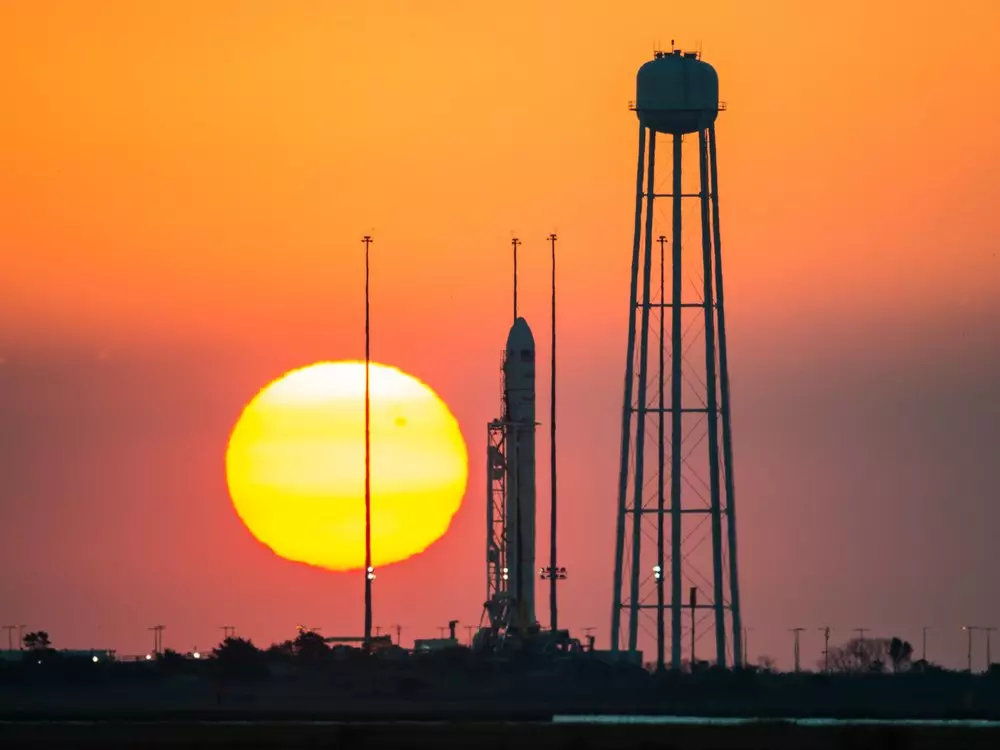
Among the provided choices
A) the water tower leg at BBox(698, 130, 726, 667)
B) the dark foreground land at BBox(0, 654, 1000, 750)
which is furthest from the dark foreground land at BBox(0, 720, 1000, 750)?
the water tower leg at BBox(698, 130, 726, 667)

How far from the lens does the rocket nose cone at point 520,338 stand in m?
162

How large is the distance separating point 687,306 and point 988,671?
32.3 m

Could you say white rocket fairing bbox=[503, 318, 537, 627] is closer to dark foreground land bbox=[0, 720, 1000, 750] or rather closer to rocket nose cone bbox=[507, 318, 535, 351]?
rocket nose cone bbox=[507, 318, 535, 351]

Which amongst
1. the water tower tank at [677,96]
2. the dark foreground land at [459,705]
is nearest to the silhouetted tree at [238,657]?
the dark foreground land at [459,705]

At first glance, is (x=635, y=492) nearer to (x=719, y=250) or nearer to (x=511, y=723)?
(x=719, y=250)

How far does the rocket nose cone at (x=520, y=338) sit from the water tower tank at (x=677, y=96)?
14161mm

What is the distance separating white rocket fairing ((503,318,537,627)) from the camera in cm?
16062

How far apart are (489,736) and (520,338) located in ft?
185

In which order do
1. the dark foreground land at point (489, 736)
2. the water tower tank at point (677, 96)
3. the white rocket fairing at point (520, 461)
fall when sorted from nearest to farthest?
the dark foreground land at point (489, 736) → the water tower tank at point (677, 96) → the white rocket fairing at point (520, 461)

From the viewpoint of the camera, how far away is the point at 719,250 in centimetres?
15275

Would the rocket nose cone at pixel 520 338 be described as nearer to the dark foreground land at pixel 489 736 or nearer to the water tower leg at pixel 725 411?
the water tower leg at pixel 725 411

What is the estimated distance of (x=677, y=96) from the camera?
15225cm

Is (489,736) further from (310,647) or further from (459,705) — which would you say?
(310,647)

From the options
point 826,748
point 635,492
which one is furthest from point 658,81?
point 826,748
